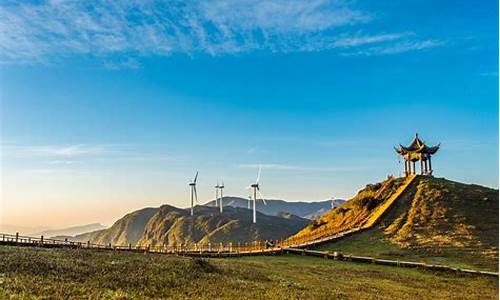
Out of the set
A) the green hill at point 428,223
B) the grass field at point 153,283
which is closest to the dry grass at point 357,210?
the green hill at point 428,223

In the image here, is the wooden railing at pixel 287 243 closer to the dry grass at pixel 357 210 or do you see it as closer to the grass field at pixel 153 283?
the dry grass at pixel 357 210

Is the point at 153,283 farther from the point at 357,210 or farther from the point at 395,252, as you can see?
the point at 357,210

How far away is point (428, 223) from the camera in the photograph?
355 feet

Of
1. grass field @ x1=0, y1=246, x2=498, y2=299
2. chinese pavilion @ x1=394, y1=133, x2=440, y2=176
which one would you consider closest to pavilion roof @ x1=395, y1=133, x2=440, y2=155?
chinese pavilion @ x1=394, y1=133, x2=440, y2=176

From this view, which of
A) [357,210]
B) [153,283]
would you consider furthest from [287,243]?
[153,283]

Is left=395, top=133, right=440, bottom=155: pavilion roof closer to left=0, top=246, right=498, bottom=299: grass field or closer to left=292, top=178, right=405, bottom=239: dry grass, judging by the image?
left=292, top=178, right=405, bottom=239: dry grass

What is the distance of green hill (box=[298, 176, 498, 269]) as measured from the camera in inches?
3487

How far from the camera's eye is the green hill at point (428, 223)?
8856cm

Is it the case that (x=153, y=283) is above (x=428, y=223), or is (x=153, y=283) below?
below

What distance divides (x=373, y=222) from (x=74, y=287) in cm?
9542

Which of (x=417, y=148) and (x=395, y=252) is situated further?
(x=417, y=148)

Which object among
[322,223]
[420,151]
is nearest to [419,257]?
[322,223]

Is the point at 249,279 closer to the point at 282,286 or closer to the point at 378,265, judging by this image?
the point at 282,286

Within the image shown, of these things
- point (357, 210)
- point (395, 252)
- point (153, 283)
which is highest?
point (357, 210)
